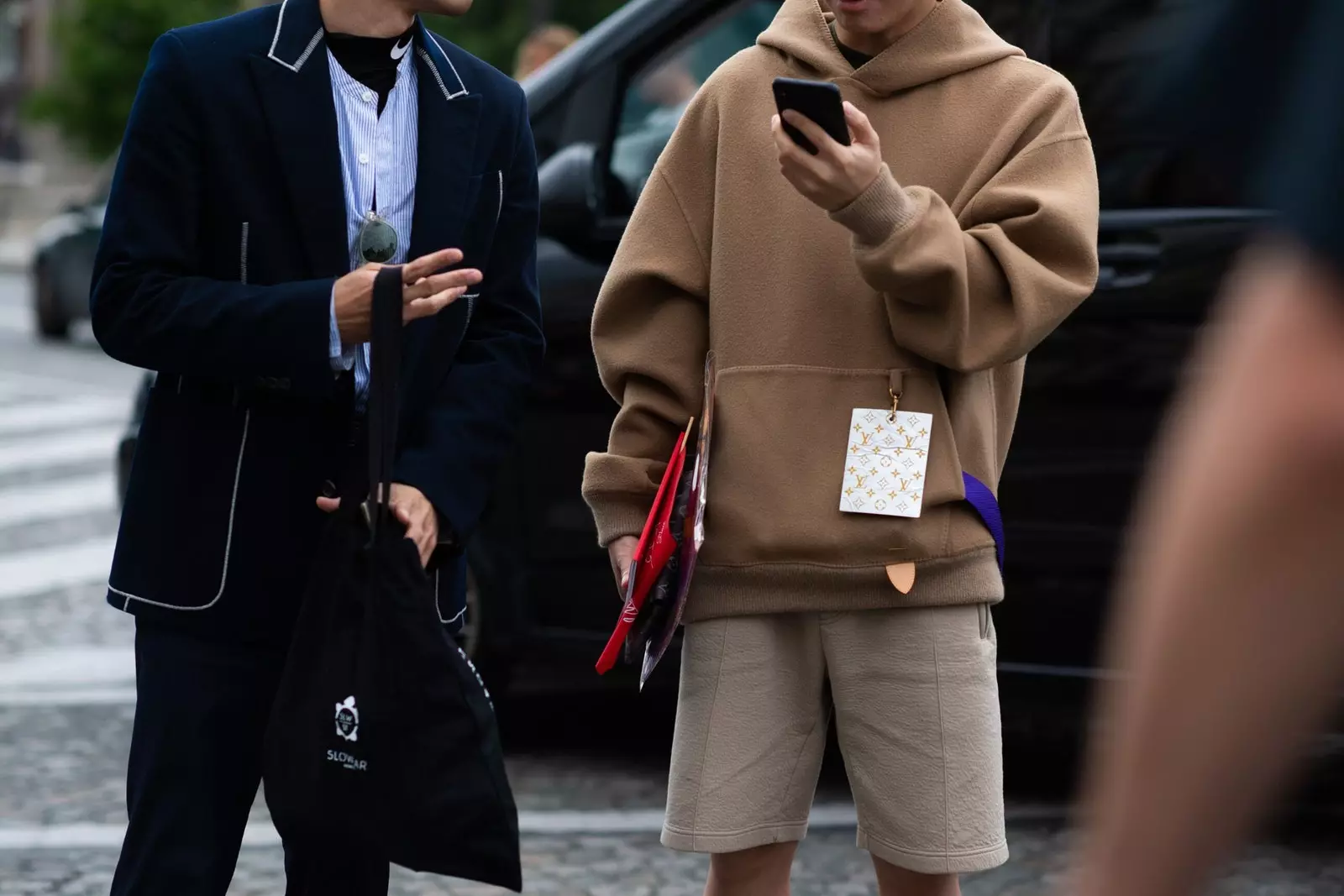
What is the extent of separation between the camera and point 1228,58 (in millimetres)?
1076

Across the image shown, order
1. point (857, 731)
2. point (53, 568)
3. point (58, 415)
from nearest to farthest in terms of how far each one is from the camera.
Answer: point (857, 731) < point (53, 568) < point (58, 415)

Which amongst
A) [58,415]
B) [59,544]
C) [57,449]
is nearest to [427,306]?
[59,544]

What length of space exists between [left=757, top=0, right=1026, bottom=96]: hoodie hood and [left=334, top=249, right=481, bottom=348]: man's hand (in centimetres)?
52

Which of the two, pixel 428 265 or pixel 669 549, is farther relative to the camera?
pixel 669 549

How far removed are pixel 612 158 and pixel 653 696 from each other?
1.50 meters

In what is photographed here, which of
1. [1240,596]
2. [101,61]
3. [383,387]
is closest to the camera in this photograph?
[1240,596]

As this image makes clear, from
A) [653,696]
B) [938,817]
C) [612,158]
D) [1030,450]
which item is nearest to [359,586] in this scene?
[938,817]

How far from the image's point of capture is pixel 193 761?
8.15ft

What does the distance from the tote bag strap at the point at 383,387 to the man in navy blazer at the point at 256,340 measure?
0.03m

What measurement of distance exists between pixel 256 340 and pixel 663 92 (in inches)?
90.9

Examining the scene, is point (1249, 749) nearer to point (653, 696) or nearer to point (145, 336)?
point (145, 336)

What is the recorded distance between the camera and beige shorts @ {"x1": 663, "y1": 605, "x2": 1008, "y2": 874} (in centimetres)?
259

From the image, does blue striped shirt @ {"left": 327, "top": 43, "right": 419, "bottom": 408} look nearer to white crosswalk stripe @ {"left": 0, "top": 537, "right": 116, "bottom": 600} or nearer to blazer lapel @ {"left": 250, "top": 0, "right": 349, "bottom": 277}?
blazer lapel @ {"left": 250, "top": 0, "right": 349, "bottom": 277}

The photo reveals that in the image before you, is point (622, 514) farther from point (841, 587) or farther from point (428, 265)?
point (428, 265)
